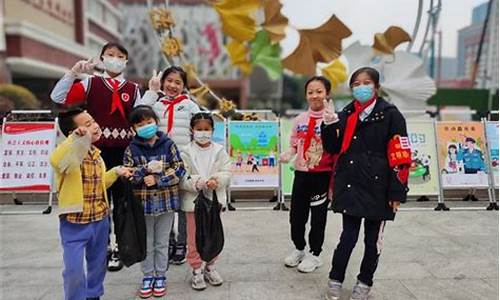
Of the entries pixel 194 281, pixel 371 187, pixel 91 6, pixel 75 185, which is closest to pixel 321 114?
pixel 371 187

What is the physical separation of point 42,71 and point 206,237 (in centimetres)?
2316

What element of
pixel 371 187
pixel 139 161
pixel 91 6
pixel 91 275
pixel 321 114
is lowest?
pixel 91 275

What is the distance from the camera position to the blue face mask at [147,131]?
2.62 meters

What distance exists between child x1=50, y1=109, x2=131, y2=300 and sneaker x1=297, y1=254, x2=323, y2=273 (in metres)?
1.52

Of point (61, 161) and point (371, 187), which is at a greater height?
point (61, 161)

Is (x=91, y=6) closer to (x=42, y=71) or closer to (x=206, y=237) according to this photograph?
(x=42, y=71)

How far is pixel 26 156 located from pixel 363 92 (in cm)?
433

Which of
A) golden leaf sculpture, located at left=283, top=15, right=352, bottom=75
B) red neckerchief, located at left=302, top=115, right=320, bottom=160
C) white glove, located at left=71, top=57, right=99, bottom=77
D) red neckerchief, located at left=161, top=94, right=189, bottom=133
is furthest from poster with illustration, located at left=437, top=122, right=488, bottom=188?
white glove, located at left=71, top=57, right=99, bottom=77

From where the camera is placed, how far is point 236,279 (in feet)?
10.2

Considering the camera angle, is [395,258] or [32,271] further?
[395,258]

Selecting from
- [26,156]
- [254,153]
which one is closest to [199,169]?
[254,153]

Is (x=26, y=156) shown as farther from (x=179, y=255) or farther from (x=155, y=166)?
(x=155, y=166)

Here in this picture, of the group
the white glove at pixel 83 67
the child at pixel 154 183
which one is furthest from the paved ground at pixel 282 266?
the white glove at pixel 83 67

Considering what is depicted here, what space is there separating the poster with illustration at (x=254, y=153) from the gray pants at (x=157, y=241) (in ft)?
8.67
